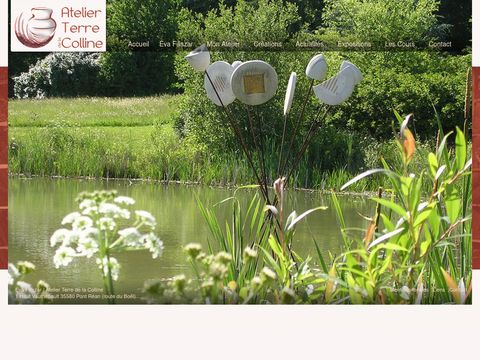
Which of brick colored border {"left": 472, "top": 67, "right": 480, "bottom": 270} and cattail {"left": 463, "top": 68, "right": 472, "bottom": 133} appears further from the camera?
cattail {"left": 463, "top": 68, "right": 472, "bottom": 133}

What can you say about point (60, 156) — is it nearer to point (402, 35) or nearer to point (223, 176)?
point (223, 176)

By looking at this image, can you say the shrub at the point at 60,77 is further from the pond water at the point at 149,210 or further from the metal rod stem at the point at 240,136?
the metal rod stem at the point at 240,136

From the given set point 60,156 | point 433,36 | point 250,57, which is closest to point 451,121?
point 433,36

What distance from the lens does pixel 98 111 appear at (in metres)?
5.07

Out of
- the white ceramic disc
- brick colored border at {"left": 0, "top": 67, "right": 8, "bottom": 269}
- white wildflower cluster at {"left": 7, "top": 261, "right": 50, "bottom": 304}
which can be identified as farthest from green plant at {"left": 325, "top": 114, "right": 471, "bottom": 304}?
brick colored border at {"left": 0, "top": 67, "right": 8, "bottom": 269}

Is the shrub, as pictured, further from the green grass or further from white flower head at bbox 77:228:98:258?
white flower head at bbox 77:228:98:258

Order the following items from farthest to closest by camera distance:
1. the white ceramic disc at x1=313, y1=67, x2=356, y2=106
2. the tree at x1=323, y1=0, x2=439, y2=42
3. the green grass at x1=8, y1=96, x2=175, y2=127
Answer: the green grass at x1=8, y1=96, x2=175, y2=127
the tree at x1=323, y1=0, x2=439, y2=42
the white ceramic disc at x1=313, y1=67, x2=356, y2=106

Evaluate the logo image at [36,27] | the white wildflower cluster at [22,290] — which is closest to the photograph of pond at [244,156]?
the white wildflower cluster at [22,290]

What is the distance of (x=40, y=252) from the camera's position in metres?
4.57

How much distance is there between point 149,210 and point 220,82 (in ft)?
2.43

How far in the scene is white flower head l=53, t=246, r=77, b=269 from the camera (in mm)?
4280

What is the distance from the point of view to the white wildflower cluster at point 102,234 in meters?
4.12

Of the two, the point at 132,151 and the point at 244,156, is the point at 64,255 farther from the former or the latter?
the point at 244,156

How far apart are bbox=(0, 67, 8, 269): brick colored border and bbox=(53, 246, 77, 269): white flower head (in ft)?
0.86
